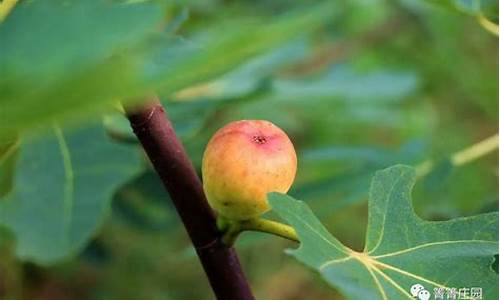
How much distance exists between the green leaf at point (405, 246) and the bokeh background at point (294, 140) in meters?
0.13

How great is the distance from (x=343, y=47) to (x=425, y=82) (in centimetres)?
27

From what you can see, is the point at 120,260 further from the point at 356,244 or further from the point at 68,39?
the point at 68,39

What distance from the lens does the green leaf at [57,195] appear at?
4.14 ft

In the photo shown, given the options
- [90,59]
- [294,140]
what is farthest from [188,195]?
[294,140]

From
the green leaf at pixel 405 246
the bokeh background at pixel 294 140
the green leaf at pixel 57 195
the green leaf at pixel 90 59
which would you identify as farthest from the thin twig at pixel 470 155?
the green leaf at pixel 90 59

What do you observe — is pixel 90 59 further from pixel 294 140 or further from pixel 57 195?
pixel 294 140

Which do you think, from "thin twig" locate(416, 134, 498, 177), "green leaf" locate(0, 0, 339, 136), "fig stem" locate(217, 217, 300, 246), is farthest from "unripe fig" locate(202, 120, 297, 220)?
"thin twig" locate(416, 134, 498, 177)

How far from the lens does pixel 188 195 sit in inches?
31.8

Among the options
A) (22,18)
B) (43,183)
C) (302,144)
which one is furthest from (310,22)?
(302,144)

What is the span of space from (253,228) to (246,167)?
0.22ft

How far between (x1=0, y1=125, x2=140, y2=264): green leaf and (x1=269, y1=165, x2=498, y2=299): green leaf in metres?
0.53

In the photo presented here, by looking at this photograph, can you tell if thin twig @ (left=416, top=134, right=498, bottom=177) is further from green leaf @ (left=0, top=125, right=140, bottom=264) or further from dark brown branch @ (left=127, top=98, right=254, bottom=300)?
dark brown branch @ (left=127, top=98, right=254, bottom=300)

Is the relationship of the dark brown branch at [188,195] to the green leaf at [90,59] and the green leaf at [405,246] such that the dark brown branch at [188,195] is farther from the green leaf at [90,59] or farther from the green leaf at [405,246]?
the green leaf at [90,59]

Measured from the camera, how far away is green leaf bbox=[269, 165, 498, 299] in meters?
0.75
